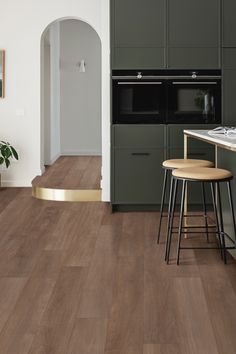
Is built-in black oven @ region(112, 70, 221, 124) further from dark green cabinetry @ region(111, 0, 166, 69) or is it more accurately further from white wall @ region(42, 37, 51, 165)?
white wall @ region(42, 37, 51, 165)

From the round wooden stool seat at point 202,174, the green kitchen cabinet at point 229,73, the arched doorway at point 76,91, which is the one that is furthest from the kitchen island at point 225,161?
the arched doorway at point 76,91

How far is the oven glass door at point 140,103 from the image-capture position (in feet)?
19.2

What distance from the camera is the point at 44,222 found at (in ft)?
17.8

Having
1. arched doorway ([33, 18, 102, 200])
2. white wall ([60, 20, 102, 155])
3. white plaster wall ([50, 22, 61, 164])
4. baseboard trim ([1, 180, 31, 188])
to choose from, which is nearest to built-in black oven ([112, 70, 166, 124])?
baseboard trim ([1, 180, 31, 188])

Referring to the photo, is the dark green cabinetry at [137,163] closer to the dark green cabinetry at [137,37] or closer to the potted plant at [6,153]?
the dark green cabinetry at [137,37]

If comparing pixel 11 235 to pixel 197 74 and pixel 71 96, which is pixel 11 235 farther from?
pixel 71 96

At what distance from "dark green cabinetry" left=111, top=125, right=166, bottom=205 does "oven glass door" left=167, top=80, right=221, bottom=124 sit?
0.24 meters

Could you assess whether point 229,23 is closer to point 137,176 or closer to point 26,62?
point 137,176

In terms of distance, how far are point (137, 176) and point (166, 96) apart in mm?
897

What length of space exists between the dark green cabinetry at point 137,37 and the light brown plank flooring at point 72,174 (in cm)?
174

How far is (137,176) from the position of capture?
5.93 metres

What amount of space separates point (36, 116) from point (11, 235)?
290cm

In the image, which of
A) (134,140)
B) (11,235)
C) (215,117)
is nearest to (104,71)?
(134,140)

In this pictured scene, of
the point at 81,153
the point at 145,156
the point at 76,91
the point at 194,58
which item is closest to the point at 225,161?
the point at 145,156
